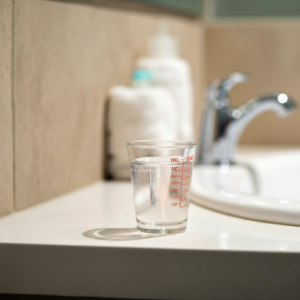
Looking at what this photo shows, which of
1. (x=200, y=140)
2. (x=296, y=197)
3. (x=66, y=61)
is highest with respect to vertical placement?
(x=66, y=61)

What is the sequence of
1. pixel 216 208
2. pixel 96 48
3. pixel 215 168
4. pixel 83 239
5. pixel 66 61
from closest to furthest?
pixel 83 239, pixel 216 208, pixel 66 61, pixel 96 48, pixel 215 168

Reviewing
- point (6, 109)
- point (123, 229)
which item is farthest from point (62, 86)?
point (123, 229)

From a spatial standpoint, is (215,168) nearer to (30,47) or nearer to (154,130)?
(154,130)

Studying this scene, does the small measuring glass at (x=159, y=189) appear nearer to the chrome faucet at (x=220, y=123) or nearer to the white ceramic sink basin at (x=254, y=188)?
the white ceramic sink basin at (x=254, y=188)

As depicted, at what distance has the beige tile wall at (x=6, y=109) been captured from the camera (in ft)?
1.42

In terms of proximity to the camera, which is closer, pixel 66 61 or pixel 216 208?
pixel 216 208

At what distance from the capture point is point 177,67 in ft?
2.69

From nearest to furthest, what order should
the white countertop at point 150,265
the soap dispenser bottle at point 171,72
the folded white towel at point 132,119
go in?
the white countertop at point 150,265 < the folded white towel at point 132,119 < the soap dispenser bottle at point 171,72

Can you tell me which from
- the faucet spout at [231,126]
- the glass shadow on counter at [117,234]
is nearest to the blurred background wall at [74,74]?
the glass shadow on counter at [117,234]

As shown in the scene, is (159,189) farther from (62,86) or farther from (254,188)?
(254,188)

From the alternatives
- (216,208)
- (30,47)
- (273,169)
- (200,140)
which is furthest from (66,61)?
(273,169)

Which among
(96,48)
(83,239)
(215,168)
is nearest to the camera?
(83,239)

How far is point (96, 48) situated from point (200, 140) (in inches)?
12.4

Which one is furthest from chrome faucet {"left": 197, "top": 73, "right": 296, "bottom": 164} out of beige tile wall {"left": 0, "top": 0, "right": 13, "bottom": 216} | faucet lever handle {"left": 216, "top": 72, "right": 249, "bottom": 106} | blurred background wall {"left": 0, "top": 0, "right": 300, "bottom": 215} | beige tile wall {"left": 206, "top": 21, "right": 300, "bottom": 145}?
beige tile wall {"left": 0, "top": 0, "right": 13, "bottom": 216}
